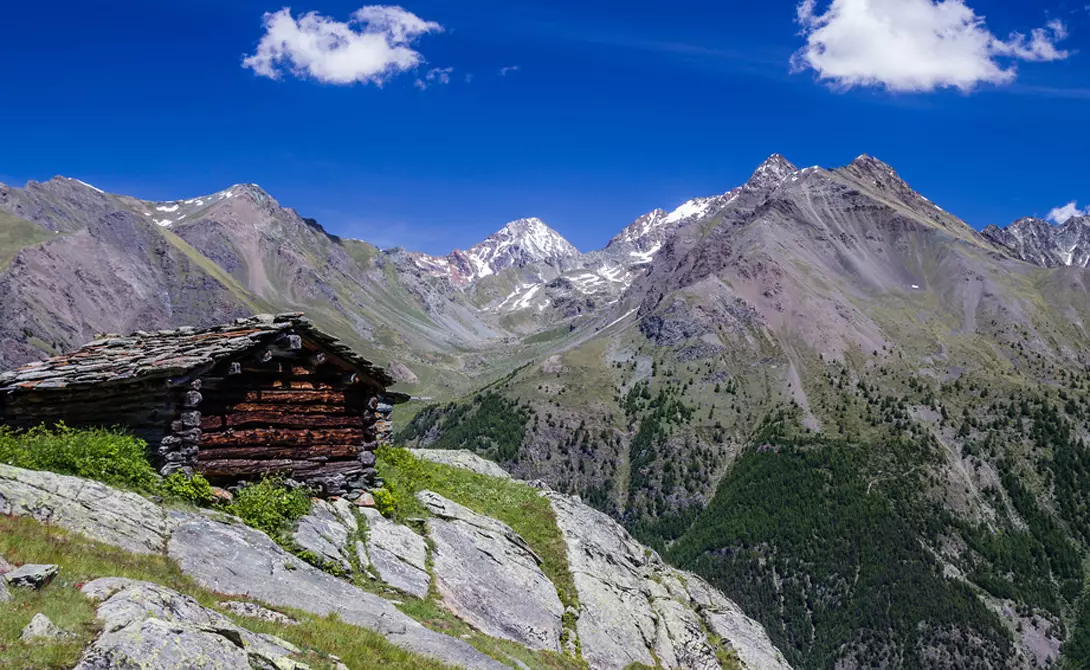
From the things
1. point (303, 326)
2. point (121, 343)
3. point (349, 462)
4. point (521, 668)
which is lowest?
point (521, 668)

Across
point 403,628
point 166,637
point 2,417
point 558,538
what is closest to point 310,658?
point 166,637

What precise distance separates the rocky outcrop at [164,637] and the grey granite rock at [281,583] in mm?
4197

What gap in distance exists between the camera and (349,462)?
28.1 metres

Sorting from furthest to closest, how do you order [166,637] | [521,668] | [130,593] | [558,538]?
[558,538]
[521,668]
[130,593]
[166,637]

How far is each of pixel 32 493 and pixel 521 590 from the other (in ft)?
48.9

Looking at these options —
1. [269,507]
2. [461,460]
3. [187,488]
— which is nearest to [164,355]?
[187,488]

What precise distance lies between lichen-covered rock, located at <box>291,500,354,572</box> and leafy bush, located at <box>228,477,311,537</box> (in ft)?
1.27

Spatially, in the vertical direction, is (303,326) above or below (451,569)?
above

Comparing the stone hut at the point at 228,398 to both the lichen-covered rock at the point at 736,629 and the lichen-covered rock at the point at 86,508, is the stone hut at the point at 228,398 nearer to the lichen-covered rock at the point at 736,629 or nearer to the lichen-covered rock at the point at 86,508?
the lichen-covered rock at the point at 86,508

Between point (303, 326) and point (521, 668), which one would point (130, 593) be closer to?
point (521, 668)

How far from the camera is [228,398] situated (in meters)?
25.7

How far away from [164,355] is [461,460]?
19.8m

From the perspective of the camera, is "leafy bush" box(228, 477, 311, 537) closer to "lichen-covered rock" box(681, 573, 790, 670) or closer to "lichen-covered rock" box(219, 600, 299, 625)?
"lichen-covered rock" box(219, 600, 299, 625)

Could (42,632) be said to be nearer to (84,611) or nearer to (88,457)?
(84,611)
